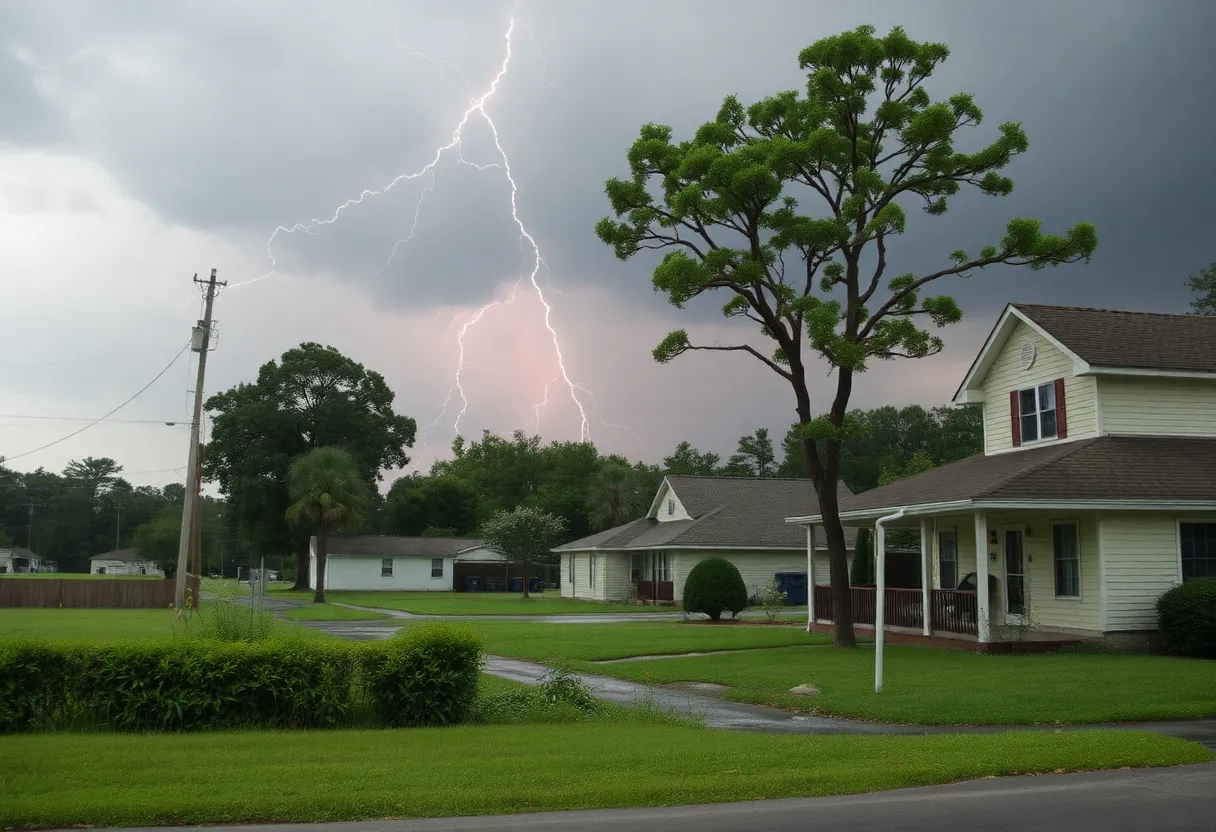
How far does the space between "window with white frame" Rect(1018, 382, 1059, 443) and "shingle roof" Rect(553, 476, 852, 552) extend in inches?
792

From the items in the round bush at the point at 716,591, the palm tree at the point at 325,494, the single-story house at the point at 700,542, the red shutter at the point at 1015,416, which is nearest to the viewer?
the red shutter at the point at 1015,416

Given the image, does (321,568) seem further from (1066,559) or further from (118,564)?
(118,564)

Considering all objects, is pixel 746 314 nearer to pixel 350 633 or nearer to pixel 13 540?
pixel 350 633

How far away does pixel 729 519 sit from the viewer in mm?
49938

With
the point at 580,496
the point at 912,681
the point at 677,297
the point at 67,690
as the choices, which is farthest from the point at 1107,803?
the point at 580,496

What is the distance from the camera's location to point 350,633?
3055 centimetres

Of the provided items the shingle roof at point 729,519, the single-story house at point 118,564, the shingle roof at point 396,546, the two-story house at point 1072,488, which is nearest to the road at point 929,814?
the two-story house at point 1072,488

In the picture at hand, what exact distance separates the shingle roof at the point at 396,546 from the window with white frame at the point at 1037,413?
186 feet

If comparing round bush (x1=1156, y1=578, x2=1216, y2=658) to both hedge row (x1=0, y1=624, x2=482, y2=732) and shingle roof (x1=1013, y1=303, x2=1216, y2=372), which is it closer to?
shingle roof (x1=1013, y1=303, x2=1216, y2=372)

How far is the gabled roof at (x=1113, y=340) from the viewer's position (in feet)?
79.0

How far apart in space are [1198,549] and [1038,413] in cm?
515

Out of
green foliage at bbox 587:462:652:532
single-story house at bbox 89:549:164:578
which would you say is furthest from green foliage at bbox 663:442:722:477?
single-story house at bbox 89:549:164:578

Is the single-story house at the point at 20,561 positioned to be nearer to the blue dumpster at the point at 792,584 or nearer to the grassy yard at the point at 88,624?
the grassy yard at the point at 88,624

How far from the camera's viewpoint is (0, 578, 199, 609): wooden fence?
48.3 m
